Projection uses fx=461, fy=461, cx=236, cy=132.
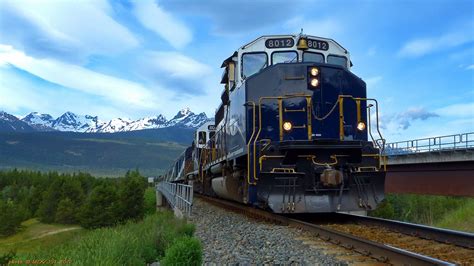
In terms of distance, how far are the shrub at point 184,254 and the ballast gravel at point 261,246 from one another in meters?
0.56

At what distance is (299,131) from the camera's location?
10.6 m

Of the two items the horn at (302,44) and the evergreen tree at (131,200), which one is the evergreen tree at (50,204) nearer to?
the evergreen tree at (131,200)

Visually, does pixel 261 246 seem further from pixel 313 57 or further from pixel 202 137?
pixel 202 137

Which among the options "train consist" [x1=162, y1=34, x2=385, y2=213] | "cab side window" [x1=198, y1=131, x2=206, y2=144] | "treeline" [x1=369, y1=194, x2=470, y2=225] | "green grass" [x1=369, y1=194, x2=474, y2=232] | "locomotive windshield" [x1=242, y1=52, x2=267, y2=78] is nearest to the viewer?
"train consist" [x1=162, y1=34, x2=385, y2=213]

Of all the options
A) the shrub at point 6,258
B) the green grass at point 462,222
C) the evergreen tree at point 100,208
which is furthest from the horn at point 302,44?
the evergreen tree at point 100,208

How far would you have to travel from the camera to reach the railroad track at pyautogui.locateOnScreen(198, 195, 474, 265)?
582 cm

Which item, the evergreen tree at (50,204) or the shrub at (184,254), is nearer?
the shrub at (184,254)

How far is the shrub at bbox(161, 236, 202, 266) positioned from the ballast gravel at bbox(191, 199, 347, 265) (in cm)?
56

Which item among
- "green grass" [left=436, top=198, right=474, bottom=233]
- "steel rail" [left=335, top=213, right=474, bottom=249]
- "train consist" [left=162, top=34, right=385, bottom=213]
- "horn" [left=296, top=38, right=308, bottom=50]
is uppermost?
"horn" [left=296, top=38, right=308, bottom=50]

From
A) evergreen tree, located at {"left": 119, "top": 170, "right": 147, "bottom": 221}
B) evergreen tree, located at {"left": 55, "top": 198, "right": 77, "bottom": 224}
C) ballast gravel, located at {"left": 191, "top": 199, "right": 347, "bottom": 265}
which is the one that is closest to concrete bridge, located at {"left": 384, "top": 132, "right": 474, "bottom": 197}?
ballast gravel, located at {"left": 191, "top": 199, "right": 347, "bottom": 265}

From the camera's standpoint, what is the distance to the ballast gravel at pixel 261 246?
6266mm

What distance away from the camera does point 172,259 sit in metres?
5.49

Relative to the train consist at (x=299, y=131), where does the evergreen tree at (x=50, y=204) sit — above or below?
below

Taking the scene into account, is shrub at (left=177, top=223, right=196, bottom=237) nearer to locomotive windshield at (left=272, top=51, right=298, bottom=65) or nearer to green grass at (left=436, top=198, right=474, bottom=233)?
locomotive windshield at (left=272, top=51, right=298, bottom=65)
